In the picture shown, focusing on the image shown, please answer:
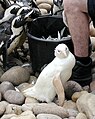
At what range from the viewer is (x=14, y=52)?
8.80 ft

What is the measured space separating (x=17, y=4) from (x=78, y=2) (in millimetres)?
678

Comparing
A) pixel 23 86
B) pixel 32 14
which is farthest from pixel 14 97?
pixel 32 14

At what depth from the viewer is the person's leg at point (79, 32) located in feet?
6.79

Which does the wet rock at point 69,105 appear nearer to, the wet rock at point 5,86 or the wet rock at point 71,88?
the wet rock at point 71,88

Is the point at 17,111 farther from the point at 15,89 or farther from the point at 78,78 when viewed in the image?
the point at 78,78

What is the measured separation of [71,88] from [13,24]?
57 centimetres

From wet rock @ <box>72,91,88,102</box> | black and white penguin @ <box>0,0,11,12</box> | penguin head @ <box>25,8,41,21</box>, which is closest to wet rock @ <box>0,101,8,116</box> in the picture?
wet rock @ <box>72,91,88,102</box>

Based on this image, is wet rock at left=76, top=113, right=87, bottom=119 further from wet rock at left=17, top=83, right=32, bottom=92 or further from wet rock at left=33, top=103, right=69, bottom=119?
wet rock at left=17, top=83, right=32, bottom=92

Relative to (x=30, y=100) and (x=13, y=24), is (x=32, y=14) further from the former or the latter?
(x=30, y=100)

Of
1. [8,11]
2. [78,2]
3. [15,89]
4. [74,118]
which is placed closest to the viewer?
[74,118]

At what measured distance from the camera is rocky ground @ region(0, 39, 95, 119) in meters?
1.94

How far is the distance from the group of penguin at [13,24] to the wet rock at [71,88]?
46cm

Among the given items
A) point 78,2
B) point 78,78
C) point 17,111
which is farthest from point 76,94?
point 78,2

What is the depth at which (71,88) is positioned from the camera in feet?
7.19
